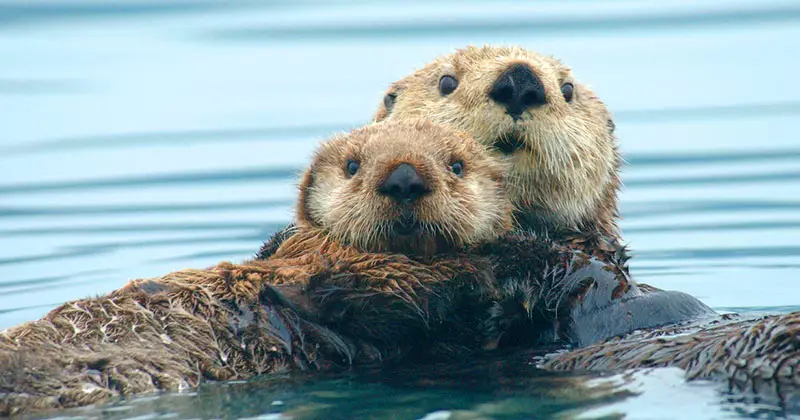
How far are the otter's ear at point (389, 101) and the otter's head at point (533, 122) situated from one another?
159mm

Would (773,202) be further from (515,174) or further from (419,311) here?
(419,311)

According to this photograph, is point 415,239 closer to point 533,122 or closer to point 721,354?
point 533,122

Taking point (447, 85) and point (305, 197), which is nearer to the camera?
point (305, 197)

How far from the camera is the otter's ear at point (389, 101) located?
6.75 meters

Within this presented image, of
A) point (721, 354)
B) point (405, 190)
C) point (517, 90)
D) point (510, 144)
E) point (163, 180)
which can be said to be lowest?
point (721, 354)

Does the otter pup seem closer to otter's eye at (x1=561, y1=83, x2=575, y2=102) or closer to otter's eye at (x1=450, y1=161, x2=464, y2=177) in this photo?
otter's eye at (x1=450, y1=161, x2=464, y2=177)

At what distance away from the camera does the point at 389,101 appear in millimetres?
6777

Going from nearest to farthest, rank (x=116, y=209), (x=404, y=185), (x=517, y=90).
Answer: (x=404, y=185)
(x=517, y=90)
(x=116, y=209)

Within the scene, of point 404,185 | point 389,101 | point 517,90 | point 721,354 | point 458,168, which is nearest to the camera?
point 721,354

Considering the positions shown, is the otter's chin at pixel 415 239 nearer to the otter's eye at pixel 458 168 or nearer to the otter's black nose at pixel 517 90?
the otter's eye at pixel 458 168

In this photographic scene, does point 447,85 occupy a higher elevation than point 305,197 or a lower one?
higher

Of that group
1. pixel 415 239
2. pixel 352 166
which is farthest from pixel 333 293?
pixel 352 166

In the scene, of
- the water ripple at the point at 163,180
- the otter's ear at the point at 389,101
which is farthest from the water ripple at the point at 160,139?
the otter's ear at the point at 389,101

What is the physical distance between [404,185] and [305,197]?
820 millimetres
